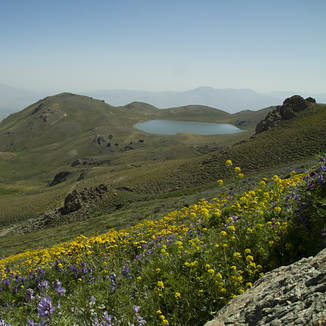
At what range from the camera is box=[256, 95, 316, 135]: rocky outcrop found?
155 feet

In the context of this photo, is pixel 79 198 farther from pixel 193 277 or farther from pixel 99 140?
Answer: pixel 99 140

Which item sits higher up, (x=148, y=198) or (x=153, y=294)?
(x=153, y=294)

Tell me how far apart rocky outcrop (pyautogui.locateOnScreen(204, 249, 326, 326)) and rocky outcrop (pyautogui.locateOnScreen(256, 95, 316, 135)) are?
50141mm

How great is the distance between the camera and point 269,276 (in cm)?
315

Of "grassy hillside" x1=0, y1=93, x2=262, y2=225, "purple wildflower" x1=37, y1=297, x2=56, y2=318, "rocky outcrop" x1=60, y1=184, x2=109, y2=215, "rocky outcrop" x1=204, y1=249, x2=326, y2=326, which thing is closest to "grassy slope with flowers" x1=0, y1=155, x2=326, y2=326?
"purple wildflower" x1=37, y1=297, x2=56, y2=318

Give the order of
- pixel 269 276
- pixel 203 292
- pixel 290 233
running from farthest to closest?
pixel 290 233, pixel 203 292, pixel 269 276

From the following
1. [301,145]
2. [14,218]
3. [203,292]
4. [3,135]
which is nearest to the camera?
[203,292]

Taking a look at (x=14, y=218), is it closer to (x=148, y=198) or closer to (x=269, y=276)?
(x=148, y=198)

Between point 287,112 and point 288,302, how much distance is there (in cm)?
5339

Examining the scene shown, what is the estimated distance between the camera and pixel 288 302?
222 cm

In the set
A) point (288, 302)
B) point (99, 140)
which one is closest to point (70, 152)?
point (99, 140)

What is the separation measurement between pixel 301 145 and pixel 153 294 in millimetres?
39669

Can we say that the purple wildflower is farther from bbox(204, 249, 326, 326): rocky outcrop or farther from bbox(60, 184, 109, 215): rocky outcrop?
bbox(60, 184, 109, 215): rocky outcrop

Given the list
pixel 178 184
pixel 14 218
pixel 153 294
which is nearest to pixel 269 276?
pixel 153 294
